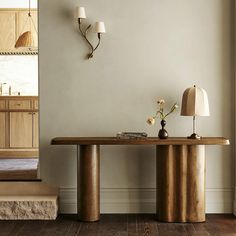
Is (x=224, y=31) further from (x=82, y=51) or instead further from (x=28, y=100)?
(x=28, y=100)

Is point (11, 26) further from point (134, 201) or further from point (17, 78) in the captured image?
point (134, 201)

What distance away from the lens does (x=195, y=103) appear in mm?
4500

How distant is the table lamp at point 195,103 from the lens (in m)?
4.50

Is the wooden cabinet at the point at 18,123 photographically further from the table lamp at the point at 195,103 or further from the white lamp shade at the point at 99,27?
the table lamp at the point at 195,103

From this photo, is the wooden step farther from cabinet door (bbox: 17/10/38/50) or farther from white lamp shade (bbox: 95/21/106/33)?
cabinet door (bbox: 17/10/38/50)

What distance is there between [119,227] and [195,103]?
4.35 feet

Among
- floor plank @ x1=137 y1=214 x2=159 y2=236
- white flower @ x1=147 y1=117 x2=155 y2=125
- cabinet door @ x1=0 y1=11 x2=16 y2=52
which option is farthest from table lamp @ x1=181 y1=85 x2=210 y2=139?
cabinet door @ x1=0 y1=11 x2=16 y2=52

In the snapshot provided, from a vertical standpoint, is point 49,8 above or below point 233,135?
above

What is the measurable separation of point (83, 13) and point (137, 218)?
2.08 meters

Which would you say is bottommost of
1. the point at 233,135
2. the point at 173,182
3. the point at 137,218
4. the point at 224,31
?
the point at 137,218

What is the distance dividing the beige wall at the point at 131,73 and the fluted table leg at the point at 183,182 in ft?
1.39

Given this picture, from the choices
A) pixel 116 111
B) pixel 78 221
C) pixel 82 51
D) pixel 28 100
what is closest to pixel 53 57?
pixel 82 51

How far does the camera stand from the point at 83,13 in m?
4.79

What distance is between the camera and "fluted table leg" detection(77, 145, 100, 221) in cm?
457
